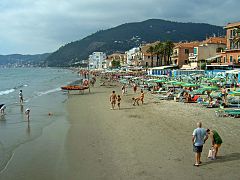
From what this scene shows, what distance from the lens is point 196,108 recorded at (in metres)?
22.5

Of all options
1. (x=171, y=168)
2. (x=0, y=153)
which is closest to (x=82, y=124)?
(x=0, y=153)

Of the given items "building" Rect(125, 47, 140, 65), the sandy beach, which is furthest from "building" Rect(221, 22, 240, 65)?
"building" Rect(125, 47, 140, 65)

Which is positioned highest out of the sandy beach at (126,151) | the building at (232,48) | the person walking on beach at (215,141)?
the building at (232,48)

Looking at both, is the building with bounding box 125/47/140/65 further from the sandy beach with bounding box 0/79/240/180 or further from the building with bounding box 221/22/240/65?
the sandy beach with bounding box 0/79/240/180

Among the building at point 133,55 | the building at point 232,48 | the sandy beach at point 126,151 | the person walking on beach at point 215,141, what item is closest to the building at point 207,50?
the building at point 232,48

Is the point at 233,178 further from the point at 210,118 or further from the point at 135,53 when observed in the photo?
the point at 135,53

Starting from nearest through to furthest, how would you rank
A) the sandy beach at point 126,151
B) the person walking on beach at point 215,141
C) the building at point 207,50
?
1. the sandy beach at point 126,151
2. the person walking on beach at point 215,141
3. the building at point 207,50

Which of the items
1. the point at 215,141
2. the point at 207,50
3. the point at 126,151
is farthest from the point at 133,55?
the point at 215,141

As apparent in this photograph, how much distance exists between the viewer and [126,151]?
12.3 meters

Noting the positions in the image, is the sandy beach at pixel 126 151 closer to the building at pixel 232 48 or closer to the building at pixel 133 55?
the building at pixel 232 48

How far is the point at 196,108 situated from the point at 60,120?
9773 millimetres

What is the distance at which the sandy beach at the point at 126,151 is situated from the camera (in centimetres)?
993

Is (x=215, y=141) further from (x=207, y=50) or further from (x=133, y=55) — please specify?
(x=133, y=55)

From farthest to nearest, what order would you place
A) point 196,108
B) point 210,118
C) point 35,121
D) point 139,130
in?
point 196,108 → point 35,121 → point 210,118 → point 139,130
